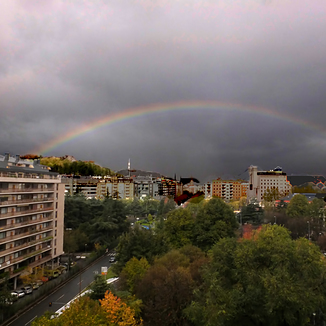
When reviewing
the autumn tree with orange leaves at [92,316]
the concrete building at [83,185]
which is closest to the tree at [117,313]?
the autumn tree with orange leaves at [92,316]

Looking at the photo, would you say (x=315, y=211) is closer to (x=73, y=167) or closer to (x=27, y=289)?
(x=27, y=289)

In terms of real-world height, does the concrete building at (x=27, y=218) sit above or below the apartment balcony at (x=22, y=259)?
above

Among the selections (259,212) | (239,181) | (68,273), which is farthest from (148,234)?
(239,181)

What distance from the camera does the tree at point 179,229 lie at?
34000 millimetres

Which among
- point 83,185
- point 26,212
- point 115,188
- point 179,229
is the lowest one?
point 179,229

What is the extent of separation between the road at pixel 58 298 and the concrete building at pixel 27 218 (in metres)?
4.82

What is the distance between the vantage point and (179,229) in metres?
34.6

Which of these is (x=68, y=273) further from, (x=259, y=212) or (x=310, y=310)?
(x=259, y=212)

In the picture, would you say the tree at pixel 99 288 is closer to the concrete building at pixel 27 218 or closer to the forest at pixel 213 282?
the forest at pixel 213 282

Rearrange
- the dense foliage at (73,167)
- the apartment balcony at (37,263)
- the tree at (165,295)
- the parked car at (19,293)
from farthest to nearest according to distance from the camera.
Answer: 1. the dense foliage at (73,167)
2. the apartment balcony at (37,263)
3. the parked car at (19,293)
4. the tree at (165,295)

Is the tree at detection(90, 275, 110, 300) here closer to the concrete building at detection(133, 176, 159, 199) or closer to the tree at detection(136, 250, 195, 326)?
the tree at detection(136, 250, 195, 326)

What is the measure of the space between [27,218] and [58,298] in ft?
35.5

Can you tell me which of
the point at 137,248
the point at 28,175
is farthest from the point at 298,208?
the point at 28,175

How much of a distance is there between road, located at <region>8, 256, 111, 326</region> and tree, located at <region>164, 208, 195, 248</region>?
34.9ft
